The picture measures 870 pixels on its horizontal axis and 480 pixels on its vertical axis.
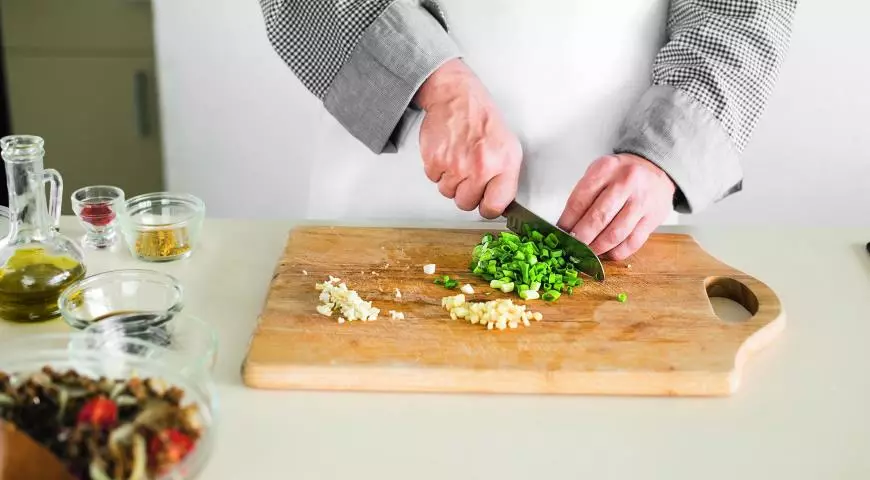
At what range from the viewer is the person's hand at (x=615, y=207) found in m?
1.27

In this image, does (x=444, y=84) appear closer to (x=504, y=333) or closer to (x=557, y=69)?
(x=557, y=69)

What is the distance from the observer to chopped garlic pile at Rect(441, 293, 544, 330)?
109 centimetres

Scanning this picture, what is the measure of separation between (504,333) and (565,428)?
0.57ft

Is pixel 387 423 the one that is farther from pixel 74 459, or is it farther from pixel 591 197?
pixel 591 197

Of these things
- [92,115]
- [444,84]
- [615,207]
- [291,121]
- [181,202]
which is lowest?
[92,115]

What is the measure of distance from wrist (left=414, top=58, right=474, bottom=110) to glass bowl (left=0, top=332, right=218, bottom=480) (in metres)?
0.64

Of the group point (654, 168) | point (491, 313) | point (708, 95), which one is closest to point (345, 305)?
point (491, 313)

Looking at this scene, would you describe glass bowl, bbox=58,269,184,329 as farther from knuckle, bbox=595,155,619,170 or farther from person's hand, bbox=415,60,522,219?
knuckle, bbox=595,155,619,170

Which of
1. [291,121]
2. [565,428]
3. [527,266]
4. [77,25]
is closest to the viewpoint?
[565,428]

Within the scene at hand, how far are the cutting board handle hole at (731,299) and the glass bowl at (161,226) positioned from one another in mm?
768

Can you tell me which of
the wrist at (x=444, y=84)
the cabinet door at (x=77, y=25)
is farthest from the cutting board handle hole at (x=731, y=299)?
the cabinet door at (x=77, y=25)

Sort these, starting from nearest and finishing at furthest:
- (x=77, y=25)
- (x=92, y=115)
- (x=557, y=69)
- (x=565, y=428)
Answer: (x=565, y=428)
(x=557, y=69)
(x=77, y=25)
(x=92, y=115)

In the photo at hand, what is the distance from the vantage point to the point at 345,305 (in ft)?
3.63

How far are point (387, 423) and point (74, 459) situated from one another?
1.10 ft
